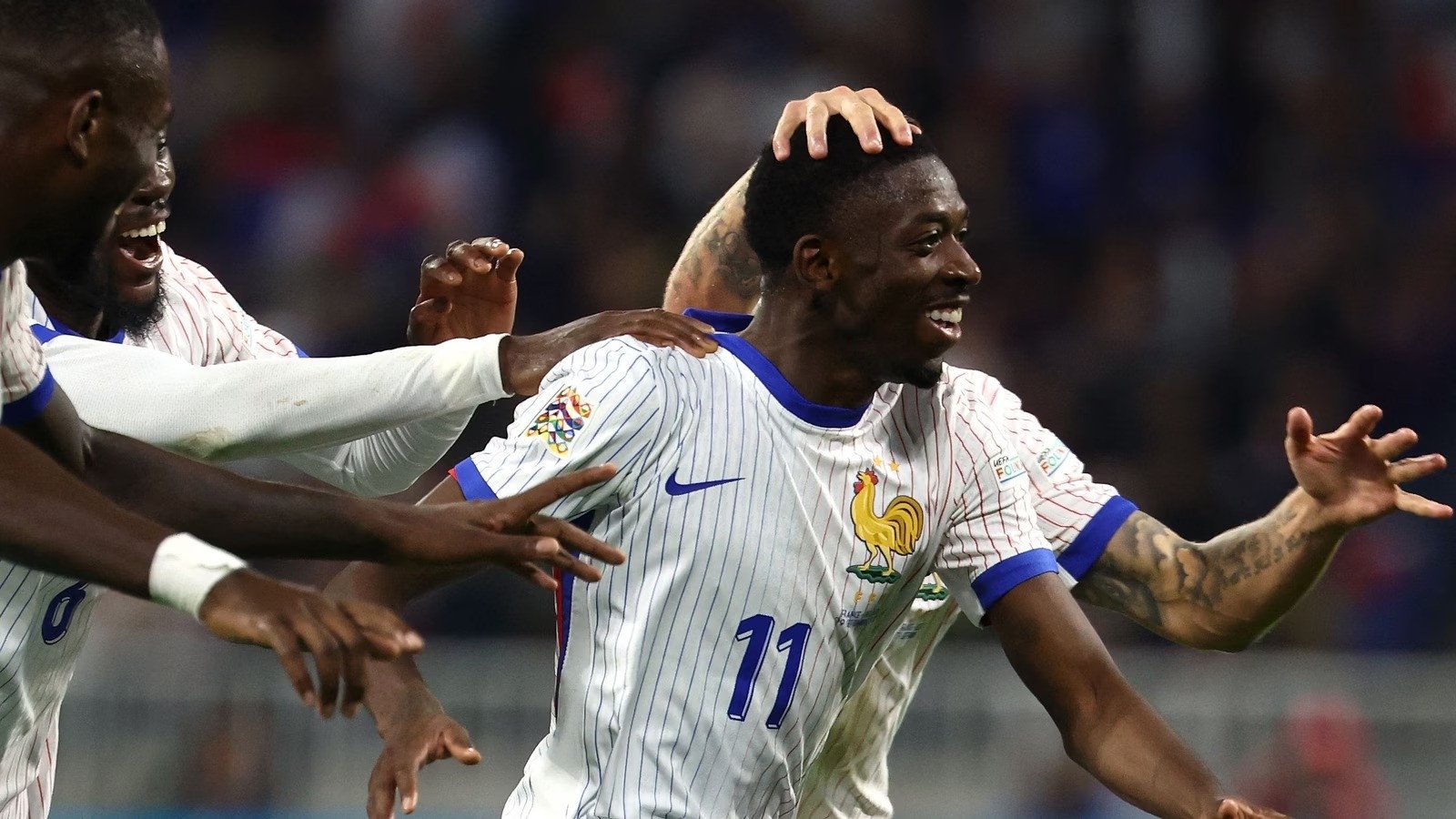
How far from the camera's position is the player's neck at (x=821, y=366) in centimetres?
393

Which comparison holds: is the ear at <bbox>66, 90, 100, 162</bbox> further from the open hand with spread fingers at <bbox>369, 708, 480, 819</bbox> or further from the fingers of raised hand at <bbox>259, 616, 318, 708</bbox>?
the open hand with spread fingers at <bbox>369, 708, 480, 819</bbox>

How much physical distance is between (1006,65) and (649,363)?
8.04 meters

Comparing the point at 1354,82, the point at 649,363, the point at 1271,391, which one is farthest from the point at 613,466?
the point at 1354,82

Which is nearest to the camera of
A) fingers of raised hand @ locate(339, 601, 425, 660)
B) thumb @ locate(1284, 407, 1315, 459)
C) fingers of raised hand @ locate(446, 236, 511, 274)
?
fingers of raised hand @ locate(339, 601, 425, 660)

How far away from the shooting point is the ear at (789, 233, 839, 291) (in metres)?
3.96

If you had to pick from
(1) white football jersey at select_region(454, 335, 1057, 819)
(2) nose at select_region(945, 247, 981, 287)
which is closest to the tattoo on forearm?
(1) white football jersey at select_region(454, 335, 1057, 819)

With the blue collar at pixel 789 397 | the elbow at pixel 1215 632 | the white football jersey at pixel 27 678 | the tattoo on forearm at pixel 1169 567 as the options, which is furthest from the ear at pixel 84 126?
the elbow at pixel 1215 632

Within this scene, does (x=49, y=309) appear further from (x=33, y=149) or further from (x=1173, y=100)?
(x=1173, y=100)

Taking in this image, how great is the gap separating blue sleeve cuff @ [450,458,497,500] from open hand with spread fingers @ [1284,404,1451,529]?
1604 millimetres

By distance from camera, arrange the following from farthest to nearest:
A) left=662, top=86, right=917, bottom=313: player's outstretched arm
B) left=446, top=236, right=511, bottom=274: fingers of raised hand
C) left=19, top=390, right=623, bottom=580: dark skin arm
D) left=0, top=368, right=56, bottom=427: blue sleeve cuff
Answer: left=662, top=86, right=917, bottom=313: player's outstretched arm → left=446, top=236, right=511, bottom=274: fingers of raised hand → left=0, top=368, right=56, bottom=427: blue sleeve cuff → left=19, top=390, right=623, bottom=580: dark skin arm

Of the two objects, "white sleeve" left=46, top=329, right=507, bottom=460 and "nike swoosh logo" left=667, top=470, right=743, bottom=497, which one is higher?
"white sleeve" left=46, top=329, right=507, bottom=460

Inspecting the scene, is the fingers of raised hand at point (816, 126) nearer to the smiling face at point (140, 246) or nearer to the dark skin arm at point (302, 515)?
the dark skin arm at point (302, 515)

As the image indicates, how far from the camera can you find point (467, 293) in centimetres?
470

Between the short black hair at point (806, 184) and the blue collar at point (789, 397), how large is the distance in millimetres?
197
